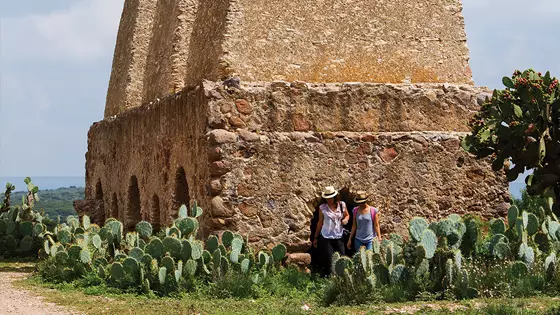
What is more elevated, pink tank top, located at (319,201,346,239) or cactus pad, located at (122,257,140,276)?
pink tank top, located at (319,201,346,239)

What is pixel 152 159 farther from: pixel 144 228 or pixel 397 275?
pixel 397 275

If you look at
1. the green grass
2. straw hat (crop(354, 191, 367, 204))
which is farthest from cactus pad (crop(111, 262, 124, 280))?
straw hat (crop(354, 191, 367, 204))

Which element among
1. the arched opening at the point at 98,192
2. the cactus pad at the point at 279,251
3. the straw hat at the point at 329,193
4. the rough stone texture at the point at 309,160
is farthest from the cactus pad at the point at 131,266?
the arched opening at the point at 98,192

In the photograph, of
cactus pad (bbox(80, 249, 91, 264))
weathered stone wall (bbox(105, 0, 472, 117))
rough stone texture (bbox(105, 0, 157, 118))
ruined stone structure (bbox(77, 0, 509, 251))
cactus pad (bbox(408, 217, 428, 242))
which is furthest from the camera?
rough stone texture (bbox(105, 0, 157, 118))

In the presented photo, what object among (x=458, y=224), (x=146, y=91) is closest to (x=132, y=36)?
(x=146, y=91)

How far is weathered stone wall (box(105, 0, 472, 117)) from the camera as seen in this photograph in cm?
1434

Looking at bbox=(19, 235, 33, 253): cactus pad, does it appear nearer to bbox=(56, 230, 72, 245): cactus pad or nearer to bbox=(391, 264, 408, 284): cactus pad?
bbox=(56, 230, 72, 245): cactus pad

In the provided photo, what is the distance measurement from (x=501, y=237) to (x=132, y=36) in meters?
11.9

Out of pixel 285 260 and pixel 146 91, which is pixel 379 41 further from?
pixel 146 91

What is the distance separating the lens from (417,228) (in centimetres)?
1162

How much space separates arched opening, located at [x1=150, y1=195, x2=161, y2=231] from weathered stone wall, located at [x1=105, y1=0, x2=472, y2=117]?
7.51 ft

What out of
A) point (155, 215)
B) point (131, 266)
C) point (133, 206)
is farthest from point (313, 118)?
point (133, 206)

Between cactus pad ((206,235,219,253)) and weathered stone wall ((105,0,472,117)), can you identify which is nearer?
cactus pad ((206,235,219,253))

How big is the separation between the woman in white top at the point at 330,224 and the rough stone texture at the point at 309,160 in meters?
0.31
